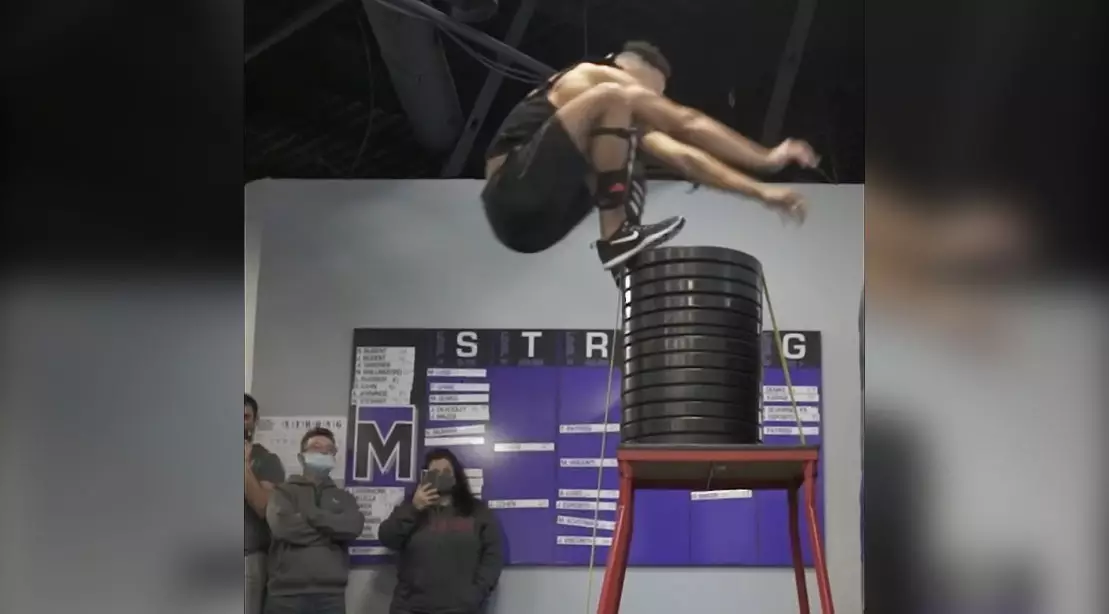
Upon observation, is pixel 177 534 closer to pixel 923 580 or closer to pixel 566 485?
pixel 923 580

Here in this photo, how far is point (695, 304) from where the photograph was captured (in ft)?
4.12

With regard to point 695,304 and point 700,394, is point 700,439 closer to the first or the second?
point 700,394

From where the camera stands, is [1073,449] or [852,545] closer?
[1073,449]

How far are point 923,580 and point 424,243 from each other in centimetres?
110

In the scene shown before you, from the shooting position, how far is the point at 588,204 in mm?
1671

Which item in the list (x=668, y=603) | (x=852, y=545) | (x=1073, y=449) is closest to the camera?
(x=1073, y=449)

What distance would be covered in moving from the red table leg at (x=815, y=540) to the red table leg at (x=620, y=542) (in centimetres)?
22

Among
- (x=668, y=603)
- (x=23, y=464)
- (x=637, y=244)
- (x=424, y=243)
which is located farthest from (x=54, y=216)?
(x=668, y=603)

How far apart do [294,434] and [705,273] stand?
33.8 inches

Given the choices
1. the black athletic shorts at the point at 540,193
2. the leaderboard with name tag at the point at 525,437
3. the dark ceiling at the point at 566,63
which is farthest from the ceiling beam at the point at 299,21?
the leaderboard with name tag at the point at 525,437

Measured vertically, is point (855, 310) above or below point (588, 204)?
below

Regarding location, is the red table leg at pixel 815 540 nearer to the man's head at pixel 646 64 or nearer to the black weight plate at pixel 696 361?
the black weight plate at pixel 696 361

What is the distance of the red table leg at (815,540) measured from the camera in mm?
1186

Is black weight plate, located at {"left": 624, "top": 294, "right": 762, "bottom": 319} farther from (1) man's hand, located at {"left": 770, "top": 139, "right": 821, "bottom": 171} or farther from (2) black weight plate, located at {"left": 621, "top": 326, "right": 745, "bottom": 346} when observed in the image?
(1) man's hand, located at {"left": 770, "top": 139, "right": 821, "bottom": 171}
